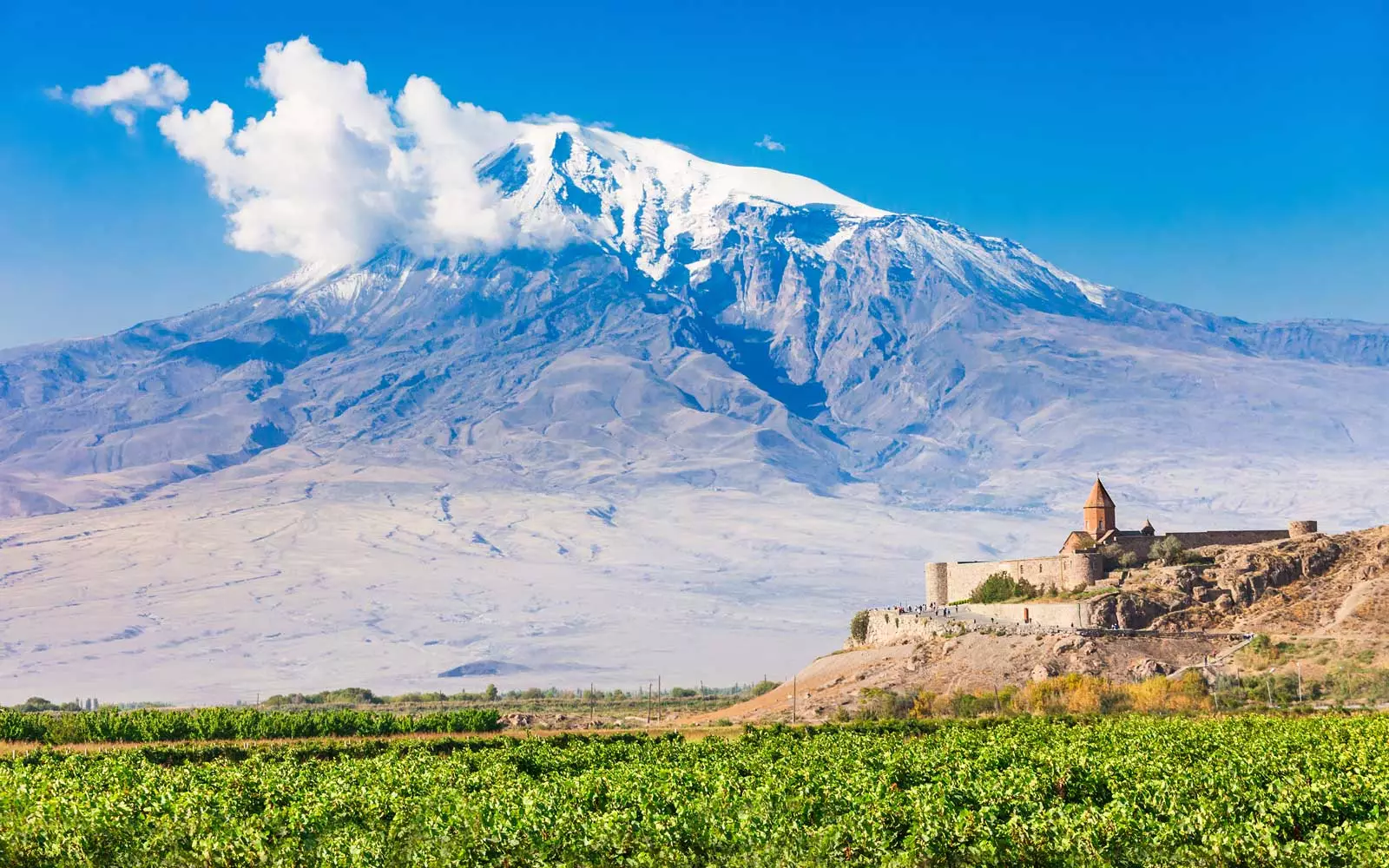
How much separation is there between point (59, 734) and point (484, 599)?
15164 cm

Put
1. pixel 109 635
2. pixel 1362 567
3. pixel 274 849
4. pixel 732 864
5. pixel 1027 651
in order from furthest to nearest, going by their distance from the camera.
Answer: pixel 109 635
pixel 1362 567
pixel 1027 651
pixel 274 849
pixel 732 864

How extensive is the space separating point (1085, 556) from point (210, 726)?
43.7 metres

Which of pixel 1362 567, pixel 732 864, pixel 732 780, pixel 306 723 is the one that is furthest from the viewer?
pixel 1362 567

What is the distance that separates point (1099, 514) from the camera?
79375 millimetres

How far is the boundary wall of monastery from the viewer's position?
70.0 metres

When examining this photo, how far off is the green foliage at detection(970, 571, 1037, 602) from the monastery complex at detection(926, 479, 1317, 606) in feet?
1.25

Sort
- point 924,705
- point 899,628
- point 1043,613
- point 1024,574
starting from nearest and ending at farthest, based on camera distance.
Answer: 1. point 924,705
2. point 1043,613
3. point 899,628
4. point 1024,574

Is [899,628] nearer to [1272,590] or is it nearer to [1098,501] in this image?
[1098,501]

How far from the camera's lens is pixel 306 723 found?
51031 mm

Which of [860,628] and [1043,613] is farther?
[860,628]

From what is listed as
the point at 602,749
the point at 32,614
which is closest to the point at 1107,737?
the point at 602,749

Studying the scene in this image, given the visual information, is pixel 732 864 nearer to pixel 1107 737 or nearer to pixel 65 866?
pixel 65 866

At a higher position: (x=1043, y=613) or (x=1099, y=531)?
(x=1099, y=531)

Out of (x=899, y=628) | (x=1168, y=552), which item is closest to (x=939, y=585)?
(x=899, y=628)
